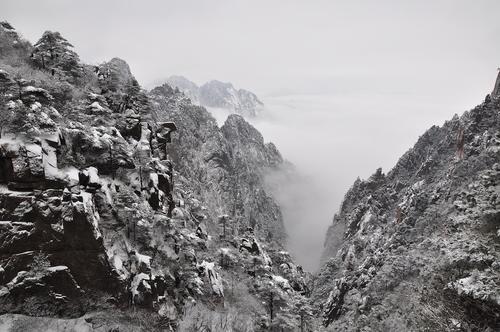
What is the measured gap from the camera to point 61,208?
89.2ft

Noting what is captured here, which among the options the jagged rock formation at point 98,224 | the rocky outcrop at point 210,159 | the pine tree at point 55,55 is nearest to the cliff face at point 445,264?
the jagged rock formation at point 98,224

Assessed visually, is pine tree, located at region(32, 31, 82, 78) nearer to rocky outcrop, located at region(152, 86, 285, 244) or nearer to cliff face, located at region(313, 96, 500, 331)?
cliff face, located at region(313, 96, 500, 331)

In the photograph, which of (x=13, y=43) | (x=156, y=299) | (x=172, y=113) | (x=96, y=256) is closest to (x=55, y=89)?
(x=13, y=43)

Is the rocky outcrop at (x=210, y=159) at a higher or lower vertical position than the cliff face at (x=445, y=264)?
higher

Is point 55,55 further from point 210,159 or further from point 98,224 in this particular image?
point 210,159

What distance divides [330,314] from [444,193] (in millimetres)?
30566

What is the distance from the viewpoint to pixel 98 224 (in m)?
29.2

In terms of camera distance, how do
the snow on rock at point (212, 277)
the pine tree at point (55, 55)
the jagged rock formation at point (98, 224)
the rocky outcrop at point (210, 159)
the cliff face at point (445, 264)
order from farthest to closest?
the rocky outcrop at point (210, 159)
the pine tree at point (55, 55)
the snow on rock at point (212, 277)
the cliff face at point (445, 264)
the jagged rock formation at point (98, 224)

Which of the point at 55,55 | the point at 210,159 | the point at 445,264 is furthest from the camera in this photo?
the point at 210,159

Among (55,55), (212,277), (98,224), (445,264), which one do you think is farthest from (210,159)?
(98,224)

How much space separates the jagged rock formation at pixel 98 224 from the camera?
26.0 meters

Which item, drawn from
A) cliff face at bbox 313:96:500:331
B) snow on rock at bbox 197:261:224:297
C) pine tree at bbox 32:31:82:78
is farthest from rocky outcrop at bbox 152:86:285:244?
snow on rock at bbox 197:261:224:297

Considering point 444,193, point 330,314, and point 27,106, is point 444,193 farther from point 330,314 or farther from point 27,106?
point 27,106

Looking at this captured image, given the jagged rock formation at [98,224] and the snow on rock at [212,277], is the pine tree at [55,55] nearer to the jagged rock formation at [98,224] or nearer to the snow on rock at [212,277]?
the jagged rock formation at [98,224]
